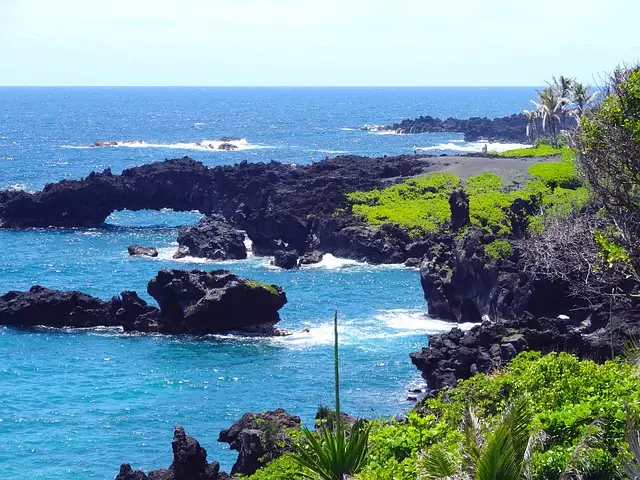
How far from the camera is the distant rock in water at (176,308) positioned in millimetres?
58875

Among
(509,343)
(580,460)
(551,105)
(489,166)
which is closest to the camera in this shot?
(580,460)

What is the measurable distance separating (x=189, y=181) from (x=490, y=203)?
3744 cm

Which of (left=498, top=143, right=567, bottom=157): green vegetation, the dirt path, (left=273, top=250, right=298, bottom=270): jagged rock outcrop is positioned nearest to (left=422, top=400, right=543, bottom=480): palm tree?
(left=273, top=250, right=298, bottom=270): jagged rock outcrop

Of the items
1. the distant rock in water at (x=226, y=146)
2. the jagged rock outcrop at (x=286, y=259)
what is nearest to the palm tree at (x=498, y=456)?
the jagged rock outcrop at (x=286, y=259)

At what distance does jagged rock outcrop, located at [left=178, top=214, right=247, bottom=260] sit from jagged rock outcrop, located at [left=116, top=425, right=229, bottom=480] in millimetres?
48584

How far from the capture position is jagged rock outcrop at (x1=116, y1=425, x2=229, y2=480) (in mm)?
32688

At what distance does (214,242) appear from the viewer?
82.4 metres

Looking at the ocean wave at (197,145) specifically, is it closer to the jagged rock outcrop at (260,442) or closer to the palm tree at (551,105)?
the palm tree at (551,105)

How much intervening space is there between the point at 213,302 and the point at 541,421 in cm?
4091

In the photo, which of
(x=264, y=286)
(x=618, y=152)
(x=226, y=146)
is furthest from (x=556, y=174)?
(x=226, y=146)

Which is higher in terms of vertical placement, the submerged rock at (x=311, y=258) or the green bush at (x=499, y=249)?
the green bush at (x=499, y=249)

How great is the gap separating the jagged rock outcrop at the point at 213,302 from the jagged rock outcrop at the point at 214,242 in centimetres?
2153

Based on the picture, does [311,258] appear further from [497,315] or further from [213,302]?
[497,315]

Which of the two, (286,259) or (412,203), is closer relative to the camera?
(286,259)
